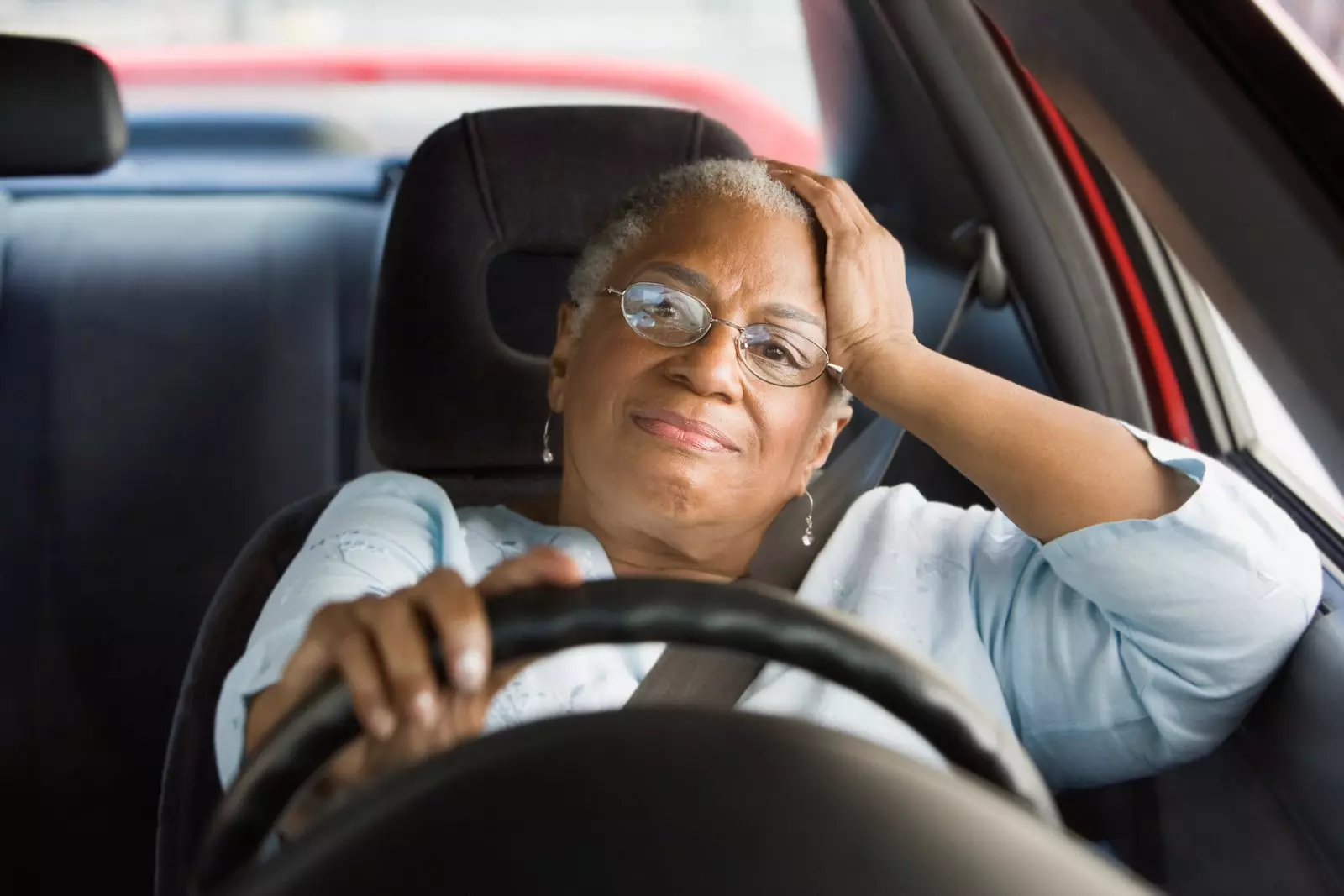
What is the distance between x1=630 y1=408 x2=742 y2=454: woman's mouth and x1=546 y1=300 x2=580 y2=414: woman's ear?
19cm

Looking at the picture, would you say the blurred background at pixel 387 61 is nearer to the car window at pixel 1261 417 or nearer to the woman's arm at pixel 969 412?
the woman's arm at pixel 969 412

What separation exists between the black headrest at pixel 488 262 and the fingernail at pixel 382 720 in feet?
2.64

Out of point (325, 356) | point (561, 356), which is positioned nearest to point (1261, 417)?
point (561, 356)

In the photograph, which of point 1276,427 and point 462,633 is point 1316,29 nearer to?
point 1276,427

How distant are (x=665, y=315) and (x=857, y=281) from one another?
20cm

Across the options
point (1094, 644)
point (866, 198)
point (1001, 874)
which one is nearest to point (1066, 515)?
point (1094, 644)

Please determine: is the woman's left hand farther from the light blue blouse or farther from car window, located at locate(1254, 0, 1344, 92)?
car window, located at locate(1254, 0, 1344, 92)

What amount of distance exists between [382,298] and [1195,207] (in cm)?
94

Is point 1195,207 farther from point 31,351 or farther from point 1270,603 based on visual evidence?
point 31,351

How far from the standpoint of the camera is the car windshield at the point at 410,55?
81.0 inches

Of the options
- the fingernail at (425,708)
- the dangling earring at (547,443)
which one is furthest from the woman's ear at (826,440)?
the fingernail at (425,708)

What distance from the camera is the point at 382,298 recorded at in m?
1.43

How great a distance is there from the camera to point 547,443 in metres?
1.42

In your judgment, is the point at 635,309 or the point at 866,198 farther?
the point at 866,198
